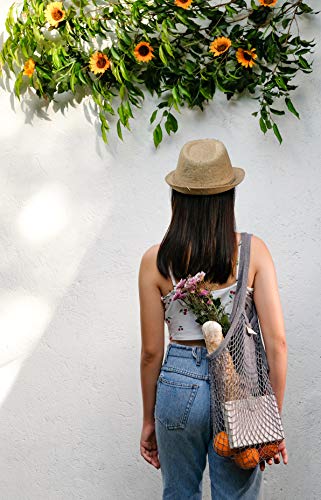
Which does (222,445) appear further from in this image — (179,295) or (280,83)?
(280,83)

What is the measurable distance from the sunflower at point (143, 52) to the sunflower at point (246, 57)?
0.89 feet

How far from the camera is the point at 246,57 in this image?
8.52 feet

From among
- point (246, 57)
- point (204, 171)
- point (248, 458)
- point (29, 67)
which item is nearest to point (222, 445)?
point (248, 458)

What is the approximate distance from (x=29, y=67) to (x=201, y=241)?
42.1 inches

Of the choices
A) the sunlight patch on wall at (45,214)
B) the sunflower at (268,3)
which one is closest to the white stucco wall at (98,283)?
the sunlight patch on wall at (45,214)

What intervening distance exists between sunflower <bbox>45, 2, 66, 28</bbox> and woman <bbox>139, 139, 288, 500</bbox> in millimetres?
870

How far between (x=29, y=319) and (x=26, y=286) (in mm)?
112

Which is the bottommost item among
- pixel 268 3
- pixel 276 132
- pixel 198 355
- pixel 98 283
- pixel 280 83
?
pixel 98 283

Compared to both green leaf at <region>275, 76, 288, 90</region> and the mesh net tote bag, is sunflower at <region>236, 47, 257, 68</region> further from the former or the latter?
the mesh net tote bag

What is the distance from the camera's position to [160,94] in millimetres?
2711

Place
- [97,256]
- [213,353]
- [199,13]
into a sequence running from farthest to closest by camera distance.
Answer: [97,256] → [199,13] → [213,353]

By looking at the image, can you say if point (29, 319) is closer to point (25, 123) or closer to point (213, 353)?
point (25, 123)

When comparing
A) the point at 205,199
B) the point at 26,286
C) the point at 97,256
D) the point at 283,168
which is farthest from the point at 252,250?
the point at 26,286

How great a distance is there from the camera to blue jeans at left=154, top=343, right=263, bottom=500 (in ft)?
6.57
